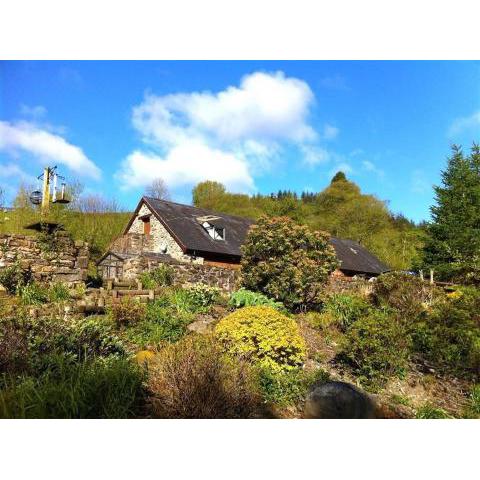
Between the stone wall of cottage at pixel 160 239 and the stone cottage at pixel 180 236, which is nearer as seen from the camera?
the stone cottage at pixel 180 236

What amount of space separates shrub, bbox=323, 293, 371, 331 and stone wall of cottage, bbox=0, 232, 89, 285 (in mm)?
6366

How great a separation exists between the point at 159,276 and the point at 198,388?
355 inches

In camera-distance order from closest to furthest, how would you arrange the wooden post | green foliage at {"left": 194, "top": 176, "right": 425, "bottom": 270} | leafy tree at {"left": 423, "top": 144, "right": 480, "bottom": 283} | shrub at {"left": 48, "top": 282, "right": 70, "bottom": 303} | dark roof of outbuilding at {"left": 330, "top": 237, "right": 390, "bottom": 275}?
shrub at {"left": 48, "top": 282, "right": 70, "bottom": 303} → the wooden post → leafy tree at {"left": 423, "top": 144, "right": 480, "bottom": 283} → dark roof of outbuilding at {"left": 330, "top": 237, "right": 390, "bottom": 275} → green foliage at {"left": 194, "top": 176, "right": 425, "bottom": 270}

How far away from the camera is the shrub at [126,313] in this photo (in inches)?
294

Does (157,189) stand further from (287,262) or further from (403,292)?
(403,292)

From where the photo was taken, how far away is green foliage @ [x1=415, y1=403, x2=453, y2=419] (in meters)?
5.11

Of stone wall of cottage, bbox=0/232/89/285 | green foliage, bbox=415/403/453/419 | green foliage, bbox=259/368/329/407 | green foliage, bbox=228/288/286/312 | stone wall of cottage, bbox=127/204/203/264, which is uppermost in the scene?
stone wall of cottage, bbox=127/204/203/264

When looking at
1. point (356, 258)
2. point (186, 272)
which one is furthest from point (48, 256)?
point (356, 258)

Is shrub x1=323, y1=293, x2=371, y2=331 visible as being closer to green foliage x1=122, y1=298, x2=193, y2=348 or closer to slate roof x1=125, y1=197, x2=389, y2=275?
green foliage x1=122, y1=298, x2=193, y2=348

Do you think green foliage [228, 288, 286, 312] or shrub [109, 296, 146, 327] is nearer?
shrub [109, 296, 146, 327]

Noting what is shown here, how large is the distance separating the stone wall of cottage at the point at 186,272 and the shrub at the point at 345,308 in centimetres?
337

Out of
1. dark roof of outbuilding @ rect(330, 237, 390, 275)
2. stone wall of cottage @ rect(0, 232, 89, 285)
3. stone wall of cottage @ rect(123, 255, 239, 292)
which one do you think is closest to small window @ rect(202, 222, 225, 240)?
stone wall of cottage @ rect(123, 255, 239, 292)

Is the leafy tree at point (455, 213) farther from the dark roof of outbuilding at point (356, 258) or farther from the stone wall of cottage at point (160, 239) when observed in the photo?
the stone wall of cottage at point (160, 239)

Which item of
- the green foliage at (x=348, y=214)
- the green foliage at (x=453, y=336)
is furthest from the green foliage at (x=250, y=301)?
the green foliage at (x=348, y=214)
